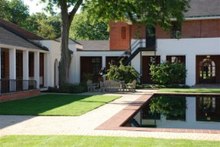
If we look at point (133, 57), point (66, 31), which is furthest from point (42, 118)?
point (133, 57)

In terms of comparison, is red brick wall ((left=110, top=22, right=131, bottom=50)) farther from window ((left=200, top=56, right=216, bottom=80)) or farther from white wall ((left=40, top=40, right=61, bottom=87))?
white wall ((left=40, top=40, right=61, bottom=87))

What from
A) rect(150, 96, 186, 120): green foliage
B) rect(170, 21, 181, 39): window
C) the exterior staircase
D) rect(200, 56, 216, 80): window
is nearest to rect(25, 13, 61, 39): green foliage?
the exterior staircase

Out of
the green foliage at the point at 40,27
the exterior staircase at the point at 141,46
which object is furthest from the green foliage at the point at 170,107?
the green foliage at the point at 40,27

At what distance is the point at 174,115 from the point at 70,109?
442 cm

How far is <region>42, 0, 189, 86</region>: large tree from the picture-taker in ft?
92.6

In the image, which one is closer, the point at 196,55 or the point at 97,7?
the point at 97,7

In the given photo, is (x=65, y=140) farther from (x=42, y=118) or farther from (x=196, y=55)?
(x=196, y=55)

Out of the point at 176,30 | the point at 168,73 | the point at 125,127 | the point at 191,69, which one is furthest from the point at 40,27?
the point at 125,127

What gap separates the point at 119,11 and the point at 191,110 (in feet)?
45.1

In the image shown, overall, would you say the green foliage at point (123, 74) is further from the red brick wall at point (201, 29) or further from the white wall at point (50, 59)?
the red brick wall at point (201, 29)

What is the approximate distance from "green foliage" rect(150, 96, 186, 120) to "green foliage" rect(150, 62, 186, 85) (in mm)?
8933

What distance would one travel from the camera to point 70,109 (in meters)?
17.6

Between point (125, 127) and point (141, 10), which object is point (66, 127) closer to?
point (125, 127)

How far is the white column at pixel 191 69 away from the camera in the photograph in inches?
1438
